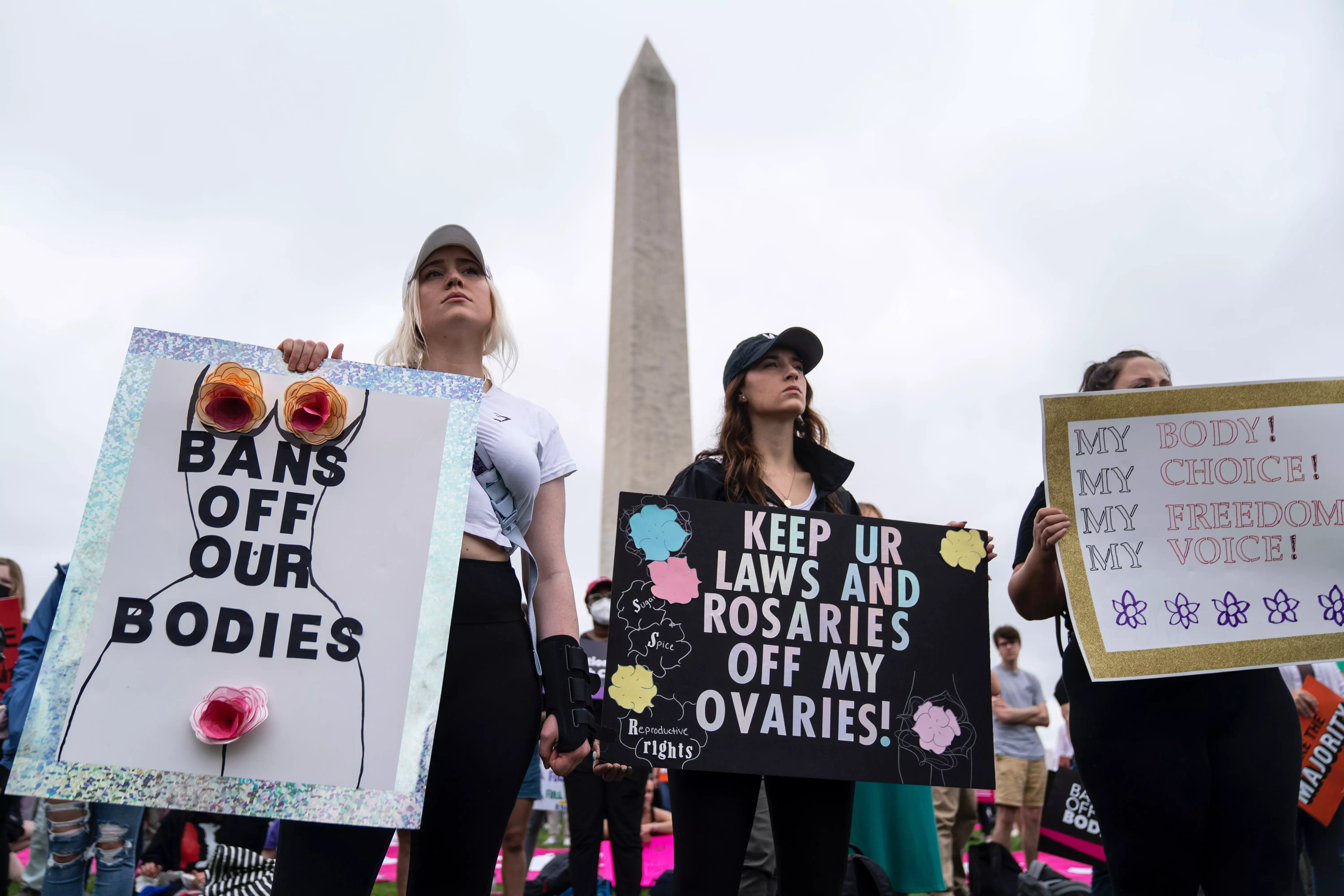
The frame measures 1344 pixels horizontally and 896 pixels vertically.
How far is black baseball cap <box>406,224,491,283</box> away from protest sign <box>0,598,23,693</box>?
324cm

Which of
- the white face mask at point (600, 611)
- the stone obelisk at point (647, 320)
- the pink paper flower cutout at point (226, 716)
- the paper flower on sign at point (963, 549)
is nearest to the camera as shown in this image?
the pink paper flower cutout at point (226, 716)

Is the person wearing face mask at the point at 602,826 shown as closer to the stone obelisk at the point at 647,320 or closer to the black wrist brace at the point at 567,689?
the black wrist brace at the point at 567,689

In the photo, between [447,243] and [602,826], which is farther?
[602,826]

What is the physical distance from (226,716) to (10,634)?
11.4ft

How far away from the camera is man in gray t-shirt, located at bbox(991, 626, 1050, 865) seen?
26.2 feet

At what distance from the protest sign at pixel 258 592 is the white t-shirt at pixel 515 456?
0.35 ft

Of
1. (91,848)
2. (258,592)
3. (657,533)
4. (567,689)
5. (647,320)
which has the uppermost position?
(647,320)

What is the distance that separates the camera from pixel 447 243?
253 centimetres

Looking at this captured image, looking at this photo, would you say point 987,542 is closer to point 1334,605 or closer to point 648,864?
point 1334,605

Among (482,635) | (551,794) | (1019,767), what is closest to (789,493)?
(482,635)

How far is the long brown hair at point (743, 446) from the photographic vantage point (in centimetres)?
→ 299

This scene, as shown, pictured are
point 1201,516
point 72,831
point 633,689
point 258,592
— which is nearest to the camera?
point 258,592

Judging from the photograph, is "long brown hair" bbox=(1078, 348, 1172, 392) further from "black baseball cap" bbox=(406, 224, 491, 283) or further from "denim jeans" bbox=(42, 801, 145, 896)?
"denim jeans" bbox=(42, 801, 145, 896)

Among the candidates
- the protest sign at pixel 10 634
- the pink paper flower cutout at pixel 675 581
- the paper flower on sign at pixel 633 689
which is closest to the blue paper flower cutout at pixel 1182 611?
the pink paper flower cutout at pixel 675 581
